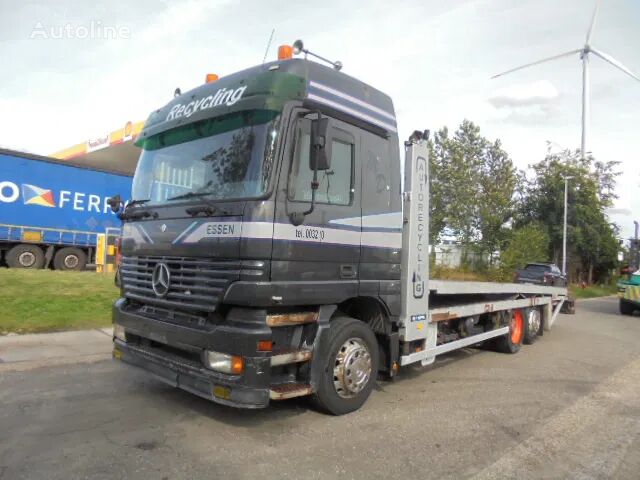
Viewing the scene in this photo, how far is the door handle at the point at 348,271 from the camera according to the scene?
14.7 feet

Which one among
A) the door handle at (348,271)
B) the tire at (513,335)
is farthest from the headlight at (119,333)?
the tire at (513,335)

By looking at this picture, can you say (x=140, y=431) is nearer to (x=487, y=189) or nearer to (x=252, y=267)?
(x=252, y=267)

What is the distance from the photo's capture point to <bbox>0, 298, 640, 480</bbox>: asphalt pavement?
357cm

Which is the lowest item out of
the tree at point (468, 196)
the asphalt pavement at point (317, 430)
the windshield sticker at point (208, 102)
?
the asphalt pavement at point (317, 430)

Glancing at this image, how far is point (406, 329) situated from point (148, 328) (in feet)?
8.14

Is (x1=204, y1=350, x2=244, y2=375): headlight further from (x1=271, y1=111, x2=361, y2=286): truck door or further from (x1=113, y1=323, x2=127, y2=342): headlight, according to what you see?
(x1=113, y1=323, x2=127, y2=342): headlight

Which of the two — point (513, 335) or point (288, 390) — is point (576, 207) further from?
point (288, 390)

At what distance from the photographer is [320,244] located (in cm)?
426

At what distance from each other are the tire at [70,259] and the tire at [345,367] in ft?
49.4

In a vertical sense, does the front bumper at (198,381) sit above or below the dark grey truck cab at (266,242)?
below

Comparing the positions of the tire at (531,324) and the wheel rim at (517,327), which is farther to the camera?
the tire at (531,324)

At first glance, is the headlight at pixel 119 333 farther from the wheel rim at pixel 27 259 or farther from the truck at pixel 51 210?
the wheel rim at pixel 27 259

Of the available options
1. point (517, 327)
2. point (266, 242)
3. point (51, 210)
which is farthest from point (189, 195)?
point (51, 210)

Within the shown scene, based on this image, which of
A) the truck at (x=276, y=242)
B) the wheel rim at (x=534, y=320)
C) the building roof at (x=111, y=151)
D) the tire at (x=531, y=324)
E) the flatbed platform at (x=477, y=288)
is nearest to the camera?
the truck at (x=276, y=242)
